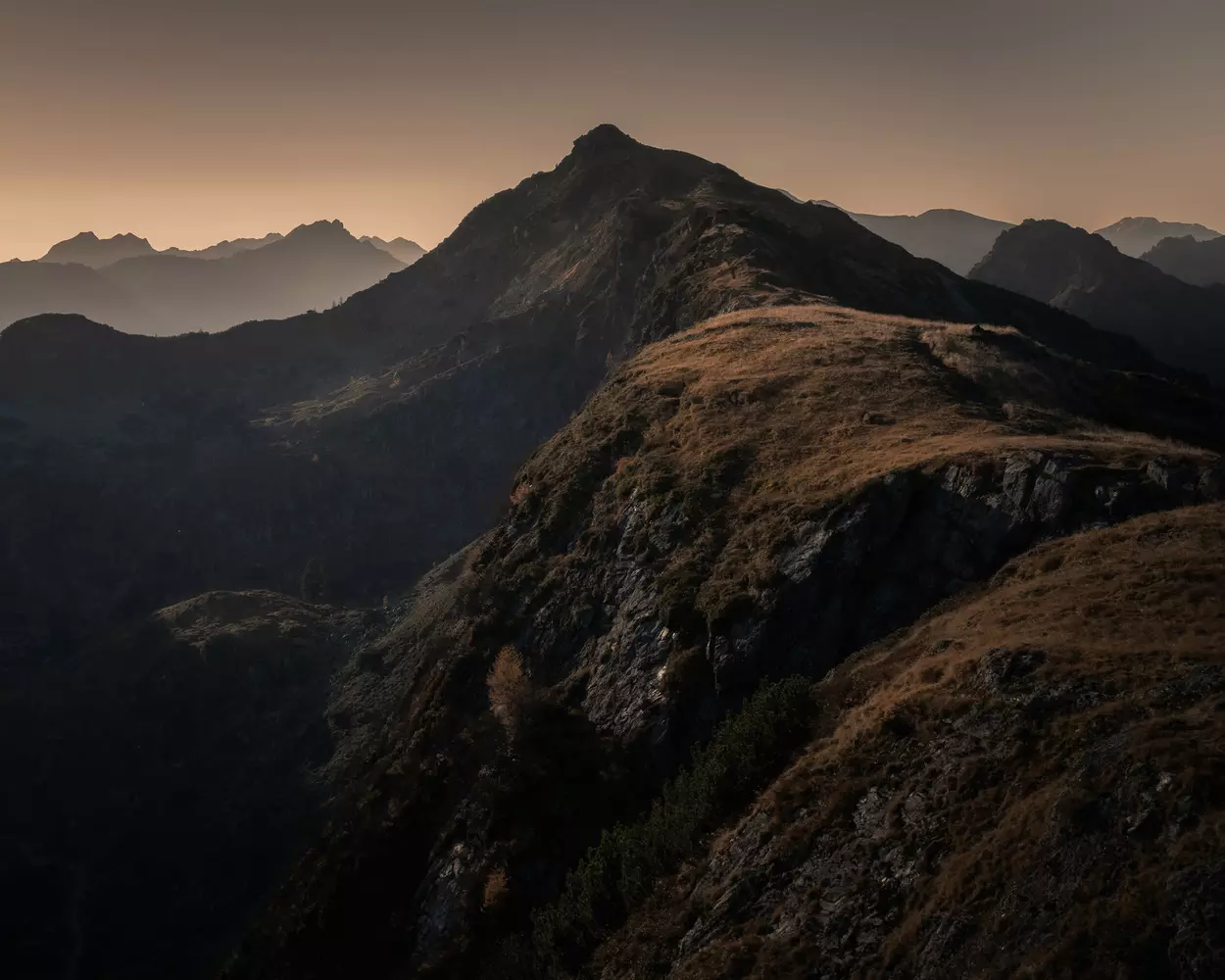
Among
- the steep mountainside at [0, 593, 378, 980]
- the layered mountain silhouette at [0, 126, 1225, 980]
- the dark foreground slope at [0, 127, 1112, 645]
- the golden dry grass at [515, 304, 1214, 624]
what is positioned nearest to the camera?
the layered mountain silhouette at [0, 126, 1225, 980]

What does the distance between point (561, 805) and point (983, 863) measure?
2450 cm

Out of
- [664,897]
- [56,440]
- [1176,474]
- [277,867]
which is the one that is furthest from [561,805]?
[56,440]

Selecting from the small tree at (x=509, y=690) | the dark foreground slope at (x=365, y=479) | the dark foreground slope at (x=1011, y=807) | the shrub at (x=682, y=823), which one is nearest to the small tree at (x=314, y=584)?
the dark foreground slope at (x=365, y=479)

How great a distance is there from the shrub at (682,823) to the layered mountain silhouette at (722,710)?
0.15 metres

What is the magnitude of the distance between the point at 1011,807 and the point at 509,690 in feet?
104

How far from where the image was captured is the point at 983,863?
781 inches

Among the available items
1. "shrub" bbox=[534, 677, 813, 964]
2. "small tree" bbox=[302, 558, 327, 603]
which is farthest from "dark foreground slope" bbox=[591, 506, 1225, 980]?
"small tree" bbox=[302, 558, 327, 603]

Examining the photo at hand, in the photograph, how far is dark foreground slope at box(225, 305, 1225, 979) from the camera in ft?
120

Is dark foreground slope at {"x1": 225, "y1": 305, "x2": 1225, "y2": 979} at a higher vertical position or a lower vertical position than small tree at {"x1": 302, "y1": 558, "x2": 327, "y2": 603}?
higher

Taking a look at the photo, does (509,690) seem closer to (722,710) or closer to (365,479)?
(722,710)

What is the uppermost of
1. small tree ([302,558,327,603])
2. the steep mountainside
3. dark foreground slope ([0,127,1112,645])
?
dark foreground slope ([0,127,1112,645])

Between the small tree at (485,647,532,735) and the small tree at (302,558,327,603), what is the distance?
102 metres

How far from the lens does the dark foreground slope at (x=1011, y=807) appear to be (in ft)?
57.2

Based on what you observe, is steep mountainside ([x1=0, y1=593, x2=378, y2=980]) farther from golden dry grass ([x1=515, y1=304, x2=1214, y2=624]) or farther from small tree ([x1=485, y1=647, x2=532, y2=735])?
golden dry grass ([x1=515, y1=304, x2=1214, y2=624])
